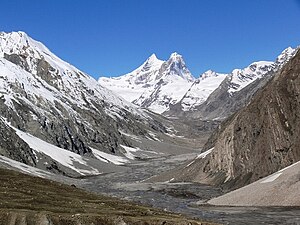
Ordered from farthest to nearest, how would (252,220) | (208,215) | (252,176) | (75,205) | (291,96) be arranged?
(291,96)
(252,176)
(208,215)
(252,220)
(75,205)

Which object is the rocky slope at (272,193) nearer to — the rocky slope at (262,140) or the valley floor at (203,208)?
the valley floor at (203,208)

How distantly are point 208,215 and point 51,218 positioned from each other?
3671cm

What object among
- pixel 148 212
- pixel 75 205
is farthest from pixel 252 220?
pixel 75 205

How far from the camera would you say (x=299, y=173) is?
94.2m

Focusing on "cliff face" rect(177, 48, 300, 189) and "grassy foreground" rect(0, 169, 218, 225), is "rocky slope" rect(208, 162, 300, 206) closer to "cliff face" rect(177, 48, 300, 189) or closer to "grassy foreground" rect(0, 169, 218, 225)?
"cliff face" rect(177, 48, 300, 189)

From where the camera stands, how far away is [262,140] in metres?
139

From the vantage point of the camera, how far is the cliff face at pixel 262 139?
12975 cm

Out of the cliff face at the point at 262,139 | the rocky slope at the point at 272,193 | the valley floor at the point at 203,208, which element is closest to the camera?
the valley floor at the point at 203,208

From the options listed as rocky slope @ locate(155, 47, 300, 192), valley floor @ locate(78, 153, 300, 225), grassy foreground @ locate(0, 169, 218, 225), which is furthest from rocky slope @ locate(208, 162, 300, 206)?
grassy foreground @ locate(0, 169, 218, 225)

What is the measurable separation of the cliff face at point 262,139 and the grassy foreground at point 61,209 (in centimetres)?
6484

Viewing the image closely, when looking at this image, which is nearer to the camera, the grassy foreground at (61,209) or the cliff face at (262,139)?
the grassy foreground at (61,209)

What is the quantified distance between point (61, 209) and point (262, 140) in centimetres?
8985

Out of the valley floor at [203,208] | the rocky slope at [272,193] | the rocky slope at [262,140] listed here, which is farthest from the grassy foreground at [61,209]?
the rocky slope at [262,140]

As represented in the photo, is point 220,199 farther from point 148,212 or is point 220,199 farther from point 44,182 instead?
point 148,212
